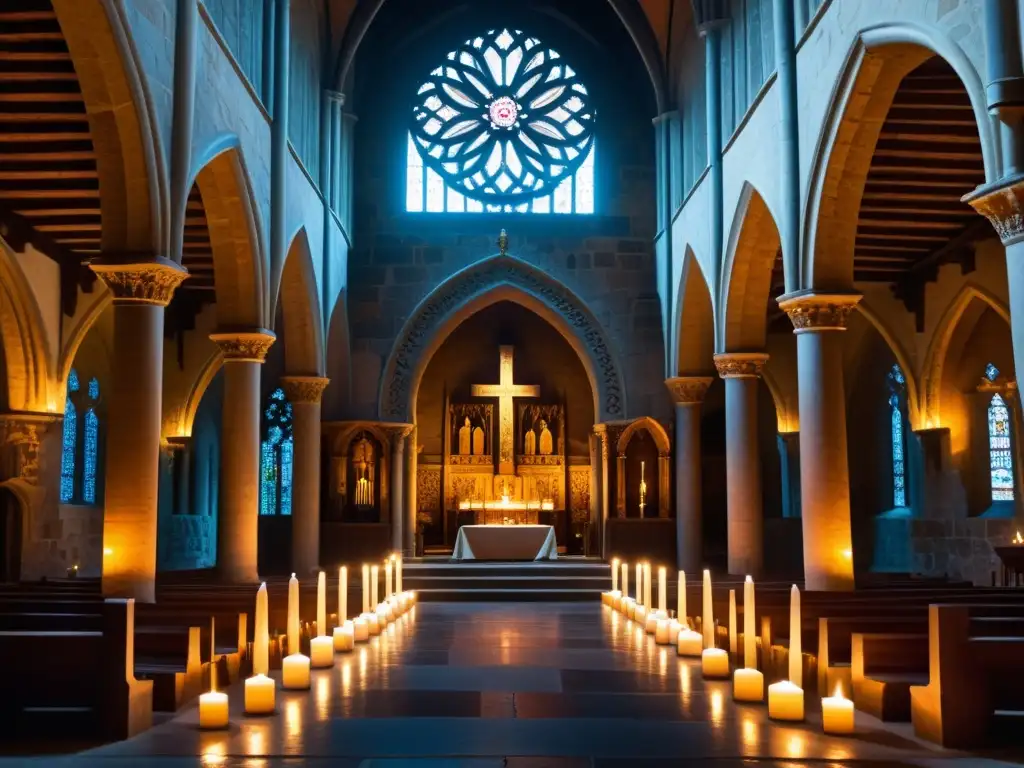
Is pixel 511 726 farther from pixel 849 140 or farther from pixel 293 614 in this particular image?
pixel 849 140

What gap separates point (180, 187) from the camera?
12133mm

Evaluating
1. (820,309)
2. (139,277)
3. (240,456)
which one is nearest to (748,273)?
(820,309)

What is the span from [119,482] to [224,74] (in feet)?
17.4

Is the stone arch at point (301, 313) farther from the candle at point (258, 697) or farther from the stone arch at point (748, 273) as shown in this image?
the candle at point (258, 697)

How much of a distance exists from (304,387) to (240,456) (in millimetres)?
5103

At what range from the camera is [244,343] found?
16344 mm

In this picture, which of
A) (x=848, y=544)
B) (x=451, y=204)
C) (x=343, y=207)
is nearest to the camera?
(x=848, y=544)

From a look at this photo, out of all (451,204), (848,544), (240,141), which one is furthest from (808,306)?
(451,204)

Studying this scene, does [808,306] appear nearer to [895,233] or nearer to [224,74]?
[895,233]

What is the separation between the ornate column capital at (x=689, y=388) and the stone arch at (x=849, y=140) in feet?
27.1

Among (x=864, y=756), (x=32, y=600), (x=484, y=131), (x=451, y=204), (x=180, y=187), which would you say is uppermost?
(x=484, y=131)

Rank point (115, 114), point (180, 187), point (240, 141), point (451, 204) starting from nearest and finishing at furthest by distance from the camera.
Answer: point (115, 114), point (180, 187), point (240, 141), point (451, 204)

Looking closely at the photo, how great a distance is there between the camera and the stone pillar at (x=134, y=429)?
1153cm

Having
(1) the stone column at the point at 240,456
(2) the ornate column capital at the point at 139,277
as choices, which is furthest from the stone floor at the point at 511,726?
(1) the stone column at the point at 240,456
